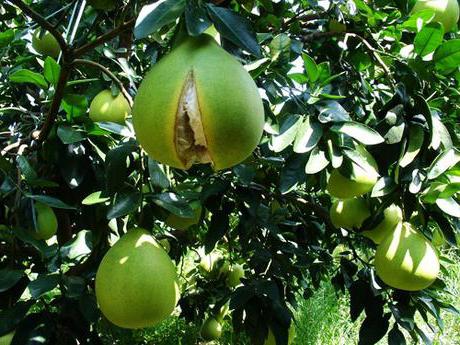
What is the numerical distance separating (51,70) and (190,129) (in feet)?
2.55

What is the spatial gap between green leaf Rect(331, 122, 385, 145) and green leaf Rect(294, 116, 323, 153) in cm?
4

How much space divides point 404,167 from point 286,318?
2.99 feet

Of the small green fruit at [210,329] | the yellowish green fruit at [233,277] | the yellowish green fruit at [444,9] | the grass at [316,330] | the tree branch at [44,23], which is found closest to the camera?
the tree branch at [44,23]

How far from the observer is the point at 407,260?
4.12 ft

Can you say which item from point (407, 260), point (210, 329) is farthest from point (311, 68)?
point (210, 329)

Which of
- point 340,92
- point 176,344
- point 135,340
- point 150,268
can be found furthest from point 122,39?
point 176,344

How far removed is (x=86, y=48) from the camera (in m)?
1.01

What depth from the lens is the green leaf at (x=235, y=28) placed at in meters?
0.75

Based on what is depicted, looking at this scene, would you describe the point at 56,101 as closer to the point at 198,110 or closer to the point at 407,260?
the point at 198,110

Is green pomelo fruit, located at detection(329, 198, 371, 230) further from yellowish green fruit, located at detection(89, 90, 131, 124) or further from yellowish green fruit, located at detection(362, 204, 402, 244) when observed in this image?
yellowish green fruit, located at detection(89, 90, 131, 124)

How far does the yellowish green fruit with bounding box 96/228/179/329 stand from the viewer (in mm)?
868

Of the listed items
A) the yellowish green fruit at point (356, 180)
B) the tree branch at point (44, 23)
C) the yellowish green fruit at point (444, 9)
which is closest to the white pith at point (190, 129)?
the tree branch at point (44, 23)

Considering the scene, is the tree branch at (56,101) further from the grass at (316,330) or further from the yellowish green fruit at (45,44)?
the grass at (316,330)

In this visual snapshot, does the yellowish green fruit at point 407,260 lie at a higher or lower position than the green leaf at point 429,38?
lower
